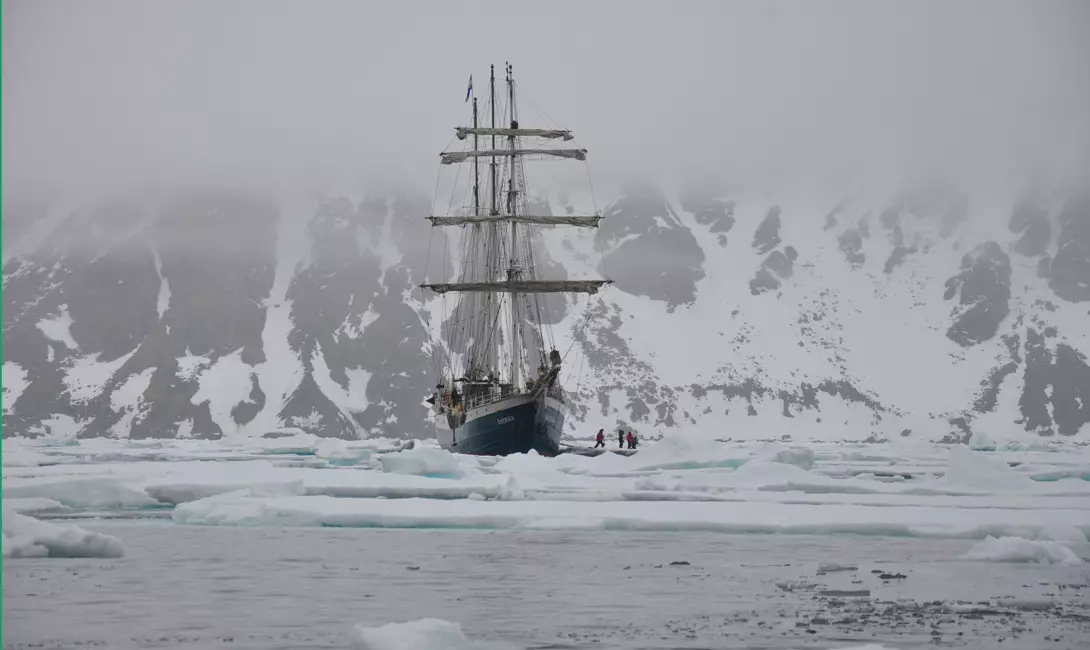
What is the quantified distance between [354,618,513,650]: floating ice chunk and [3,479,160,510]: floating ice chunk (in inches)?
826

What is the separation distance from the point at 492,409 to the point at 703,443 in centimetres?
A: 2537

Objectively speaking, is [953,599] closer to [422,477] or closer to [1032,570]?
[1032,570]

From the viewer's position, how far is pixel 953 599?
1955cm

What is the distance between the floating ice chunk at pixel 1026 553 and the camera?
2383 cm

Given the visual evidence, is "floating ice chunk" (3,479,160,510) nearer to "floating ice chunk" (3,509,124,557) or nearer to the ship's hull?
"floating ice chunk" (3,509,124,557)

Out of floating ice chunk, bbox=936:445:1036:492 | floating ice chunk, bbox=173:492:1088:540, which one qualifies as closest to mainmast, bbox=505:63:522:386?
floating ice chunk, bbox=936:445:1036:492

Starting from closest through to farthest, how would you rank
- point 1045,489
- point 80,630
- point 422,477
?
point 80,630, point 1045,489, point 422,477

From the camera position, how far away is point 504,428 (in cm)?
8019

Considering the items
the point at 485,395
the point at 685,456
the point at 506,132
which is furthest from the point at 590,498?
the point at 506,132

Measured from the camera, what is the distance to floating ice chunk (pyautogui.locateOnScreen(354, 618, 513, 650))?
15.1 m

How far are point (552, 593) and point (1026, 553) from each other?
9.99 m

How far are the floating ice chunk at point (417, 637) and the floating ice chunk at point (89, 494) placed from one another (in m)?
21.0

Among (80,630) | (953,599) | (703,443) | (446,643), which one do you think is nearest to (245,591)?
(80,630)

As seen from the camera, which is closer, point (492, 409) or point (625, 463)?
point (625, 463)
